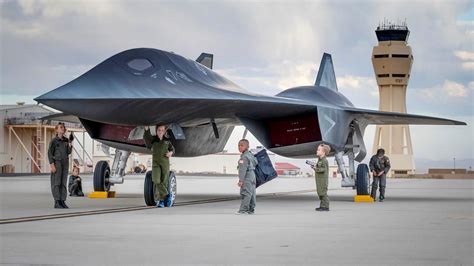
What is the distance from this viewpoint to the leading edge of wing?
1889 centimetres

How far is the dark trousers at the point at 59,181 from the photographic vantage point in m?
13.9

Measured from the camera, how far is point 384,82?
328ft

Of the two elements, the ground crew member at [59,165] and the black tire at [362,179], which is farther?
the black tire at [362,179]

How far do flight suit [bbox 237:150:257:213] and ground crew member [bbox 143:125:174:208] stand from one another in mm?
1677

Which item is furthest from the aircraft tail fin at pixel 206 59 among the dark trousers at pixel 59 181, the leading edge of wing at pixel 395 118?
the dark trousers at pixel 59 181

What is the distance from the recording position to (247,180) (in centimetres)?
1327

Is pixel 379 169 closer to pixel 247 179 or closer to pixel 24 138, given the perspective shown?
pixel 247 179

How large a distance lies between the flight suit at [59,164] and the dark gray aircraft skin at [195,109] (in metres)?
0.70

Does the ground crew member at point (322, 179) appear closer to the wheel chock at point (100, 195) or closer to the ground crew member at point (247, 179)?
the ground crew member at point (247, 179)

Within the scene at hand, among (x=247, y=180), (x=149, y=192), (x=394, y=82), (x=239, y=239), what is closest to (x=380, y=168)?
(x=247, y=180)

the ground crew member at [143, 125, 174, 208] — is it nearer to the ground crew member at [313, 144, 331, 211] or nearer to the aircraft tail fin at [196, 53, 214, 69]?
the ground crew member at [313, 144, 331, 211]

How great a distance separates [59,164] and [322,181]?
15.8 ft

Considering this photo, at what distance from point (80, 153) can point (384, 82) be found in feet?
149

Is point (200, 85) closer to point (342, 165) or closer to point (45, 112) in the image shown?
point (342, 165)
